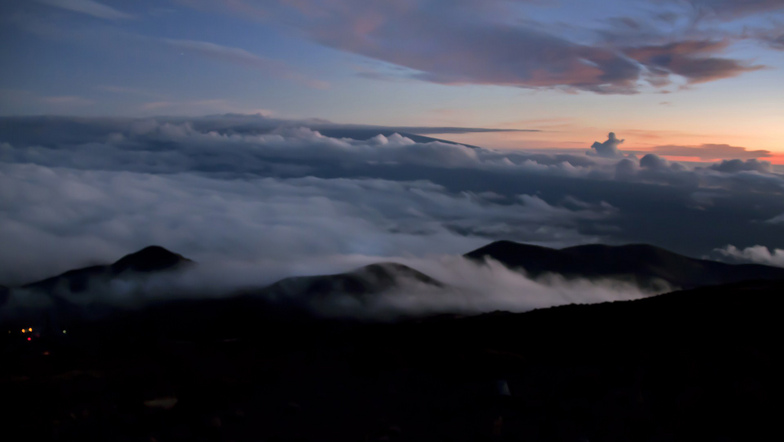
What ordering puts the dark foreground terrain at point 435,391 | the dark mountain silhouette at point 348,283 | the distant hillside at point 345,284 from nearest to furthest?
the dark foreground terrain at point 435,391 → the distant hillside at point 345,284 → the dark mountain silhouette at point 348,283

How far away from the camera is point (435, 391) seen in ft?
35.3

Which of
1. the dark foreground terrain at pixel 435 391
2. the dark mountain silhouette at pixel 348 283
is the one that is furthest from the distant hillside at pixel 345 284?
the dark foreground terrain at pixel 435 391

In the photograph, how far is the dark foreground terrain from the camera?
9.23m

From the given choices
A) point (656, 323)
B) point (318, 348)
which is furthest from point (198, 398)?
point (656, 323)

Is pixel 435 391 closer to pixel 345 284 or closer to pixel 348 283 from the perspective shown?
pixel 345 284

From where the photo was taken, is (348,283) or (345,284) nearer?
(345,284)

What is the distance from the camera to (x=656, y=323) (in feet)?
50.9

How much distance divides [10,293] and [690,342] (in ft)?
750

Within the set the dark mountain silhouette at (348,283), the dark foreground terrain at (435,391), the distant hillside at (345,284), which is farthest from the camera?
the dark mountain silhouette at (348,283)

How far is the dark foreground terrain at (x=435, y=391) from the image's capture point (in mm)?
9227

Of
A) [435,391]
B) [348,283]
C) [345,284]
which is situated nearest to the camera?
[435,391]

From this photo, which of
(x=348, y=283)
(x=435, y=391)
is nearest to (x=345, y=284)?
(x=348, y=283)

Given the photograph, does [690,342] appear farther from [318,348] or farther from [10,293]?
[10,293]

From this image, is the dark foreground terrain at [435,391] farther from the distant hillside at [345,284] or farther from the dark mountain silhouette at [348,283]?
the dark mountain silhouette at [348,283]
